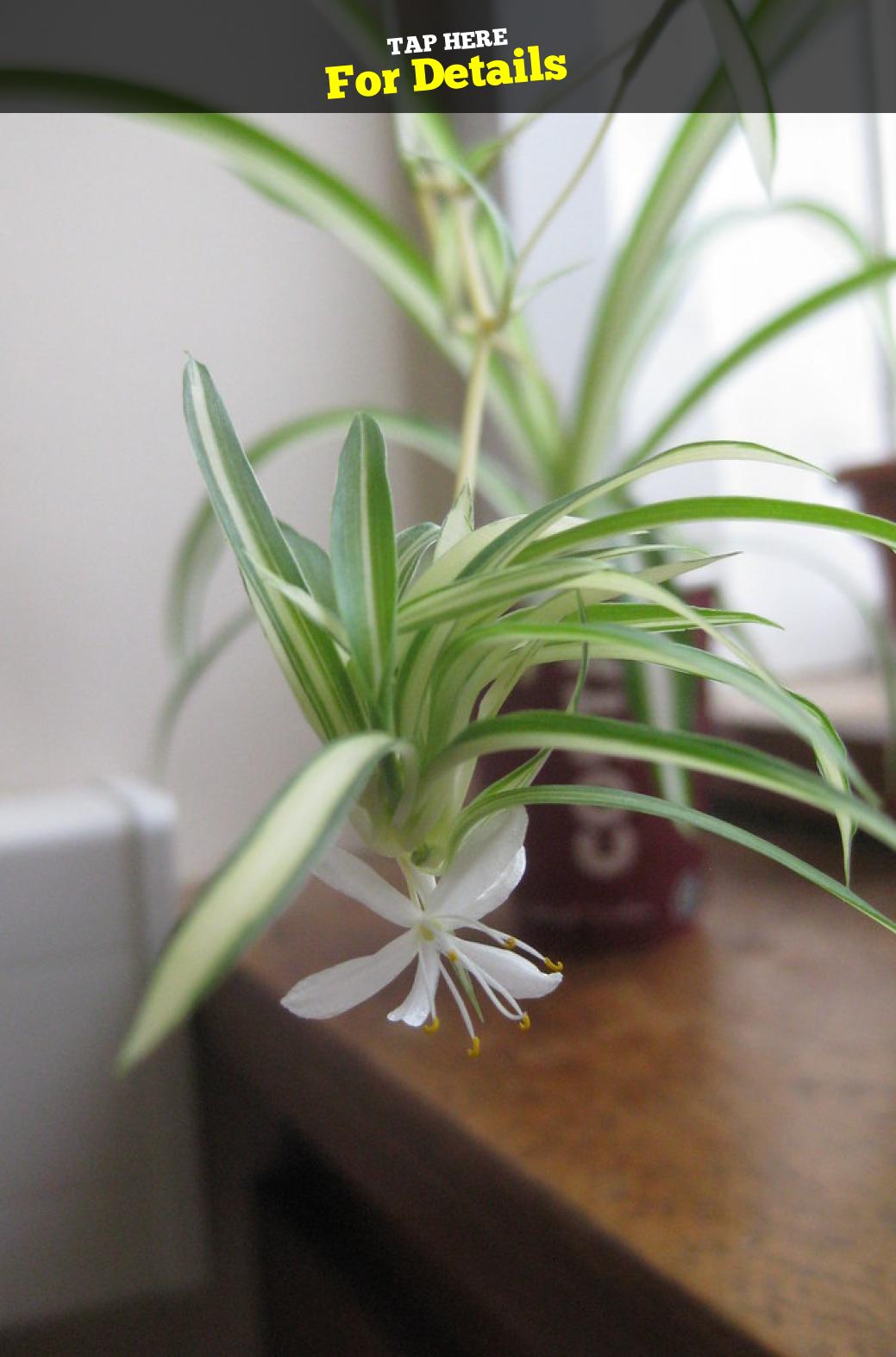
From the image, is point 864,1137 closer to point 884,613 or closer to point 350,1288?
point 350,1288

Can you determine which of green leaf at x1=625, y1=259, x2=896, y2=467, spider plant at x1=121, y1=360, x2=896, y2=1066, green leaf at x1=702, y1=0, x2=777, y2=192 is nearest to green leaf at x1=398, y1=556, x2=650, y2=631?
spider plant at x1=121, y1=360, x2=896, y2=1066

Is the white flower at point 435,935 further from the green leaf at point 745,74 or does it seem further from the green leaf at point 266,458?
the green leaf at point 266,458

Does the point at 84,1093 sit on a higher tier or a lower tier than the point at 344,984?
lower

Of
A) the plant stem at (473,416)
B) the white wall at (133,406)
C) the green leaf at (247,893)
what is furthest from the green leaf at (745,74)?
the white wall at (133,406)

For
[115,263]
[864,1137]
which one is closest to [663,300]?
[115,263]

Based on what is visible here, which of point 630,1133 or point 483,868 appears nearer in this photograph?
point 483,868

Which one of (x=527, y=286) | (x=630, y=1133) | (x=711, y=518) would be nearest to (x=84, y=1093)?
(x=630, y=1133)

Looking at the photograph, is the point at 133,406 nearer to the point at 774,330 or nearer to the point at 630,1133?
the point at 774,330
